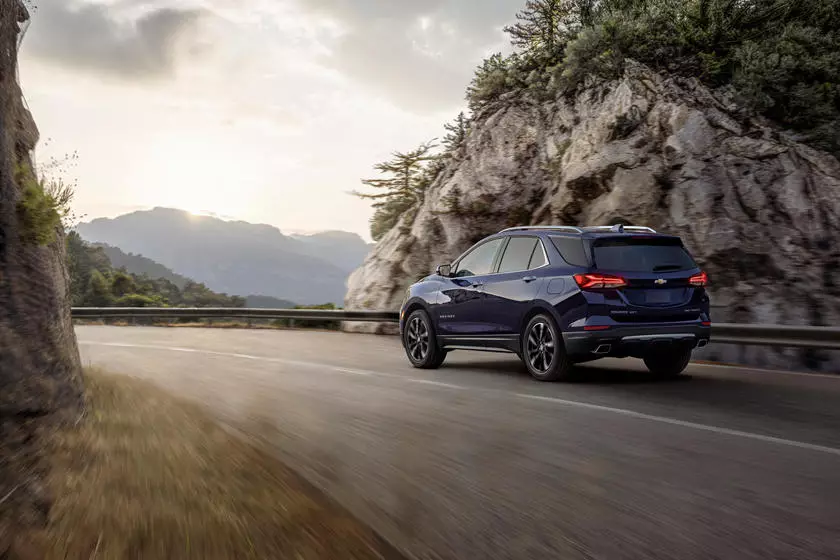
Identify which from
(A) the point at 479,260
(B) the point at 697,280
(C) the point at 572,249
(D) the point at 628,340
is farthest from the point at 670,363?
(A) the point at 479,260

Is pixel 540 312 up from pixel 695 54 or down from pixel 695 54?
down

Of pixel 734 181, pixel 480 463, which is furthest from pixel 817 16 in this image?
pixel 480 463

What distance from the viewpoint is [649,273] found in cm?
955

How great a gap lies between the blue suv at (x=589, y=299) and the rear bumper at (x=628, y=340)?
11mm

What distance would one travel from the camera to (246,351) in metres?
15.5

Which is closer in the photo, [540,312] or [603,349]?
[603,349]

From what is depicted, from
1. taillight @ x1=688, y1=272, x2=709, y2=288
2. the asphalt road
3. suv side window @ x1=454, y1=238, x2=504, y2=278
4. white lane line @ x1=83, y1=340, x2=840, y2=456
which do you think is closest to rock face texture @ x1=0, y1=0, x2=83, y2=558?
the asphalt road

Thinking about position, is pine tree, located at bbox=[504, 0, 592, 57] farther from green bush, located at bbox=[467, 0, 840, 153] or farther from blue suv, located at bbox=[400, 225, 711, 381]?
blue suv, located at bbox=[400, 225, 711, 381]

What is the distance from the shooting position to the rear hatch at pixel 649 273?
30.9 ft

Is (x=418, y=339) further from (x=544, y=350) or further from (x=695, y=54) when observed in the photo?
(x=695, y=54)

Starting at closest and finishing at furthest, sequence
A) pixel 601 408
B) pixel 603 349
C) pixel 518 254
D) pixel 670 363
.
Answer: pixel 601 408, pixel 603 349, pixel 670 363, pixel 518 254

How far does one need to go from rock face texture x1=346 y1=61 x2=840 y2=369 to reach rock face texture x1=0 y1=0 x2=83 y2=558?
973 centimetres

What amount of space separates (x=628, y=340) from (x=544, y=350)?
1077 millimetres

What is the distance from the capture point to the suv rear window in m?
9.58
